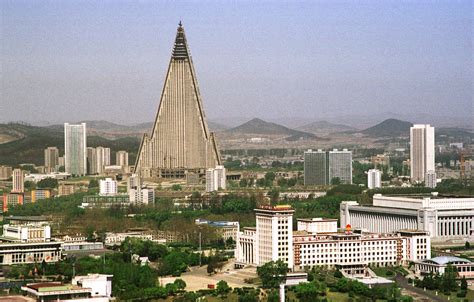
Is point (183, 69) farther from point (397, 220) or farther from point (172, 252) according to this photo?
point (172, 252)

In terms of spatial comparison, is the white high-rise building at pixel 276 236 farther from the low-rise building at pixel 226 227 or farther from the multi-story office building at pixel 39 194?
→ the multi-story office building at pixel 39 194

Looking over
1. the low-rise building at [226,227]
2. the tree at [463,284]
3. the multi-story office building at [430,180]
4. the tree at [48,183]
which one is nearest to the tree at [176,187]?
the tree at [48,183]

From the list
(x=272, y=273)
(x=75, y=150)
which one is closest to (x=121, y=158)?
(x=75, y=150)

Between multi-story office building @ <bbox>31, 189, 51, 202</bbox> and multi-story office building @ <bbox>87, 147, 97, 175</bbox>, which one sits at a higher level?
multi-story office building @ <bbox>87, 147, 97, 175</bbox>

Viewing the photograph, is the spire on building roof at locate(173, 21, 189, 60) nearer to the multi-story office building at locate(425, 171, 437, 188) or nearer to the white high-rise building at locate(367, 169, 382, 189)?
the white high-rise building at locate(367, 169, 382, 189)

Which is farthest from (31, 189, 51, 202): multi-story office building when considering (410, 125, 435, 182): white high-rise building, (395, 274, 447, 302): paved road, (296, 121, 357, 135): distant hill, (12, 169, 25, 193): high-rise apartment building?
(296, 121, 357, 135): distant hill

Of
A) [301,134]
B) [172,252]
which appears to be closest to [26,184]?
[172,252]
